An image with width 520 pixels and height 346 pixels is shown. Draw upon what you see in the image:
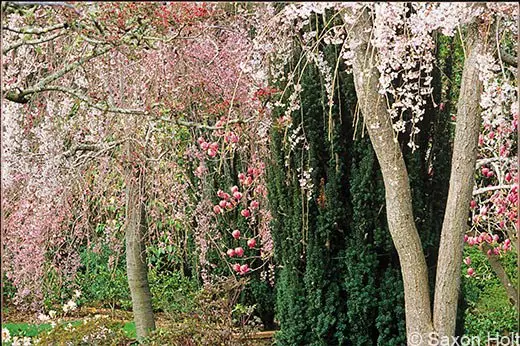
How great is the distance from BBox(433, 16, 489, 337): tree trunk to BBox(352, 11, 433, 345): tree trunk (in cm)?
8

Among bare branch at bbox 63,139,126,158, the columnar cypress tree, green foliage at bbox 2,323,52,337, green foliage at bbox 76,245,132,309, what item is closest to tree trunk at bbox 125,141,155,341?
bare branch at bbox 63,139,126,158

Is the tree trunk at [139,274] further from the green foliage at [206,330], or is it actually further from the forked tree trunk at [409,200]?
the forked tree trunk at [409,200]

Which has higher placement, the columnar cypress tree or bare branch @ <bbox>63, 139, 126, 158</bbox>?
bare branch @ <bbox>63, 139, 126, 158</bbox>

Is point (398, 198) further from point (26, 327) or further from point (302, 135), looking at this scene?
point (26, 327)

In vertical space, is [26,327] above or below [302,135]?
below

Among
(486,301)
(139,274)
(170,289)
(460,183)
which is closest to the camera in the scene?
(460,183)

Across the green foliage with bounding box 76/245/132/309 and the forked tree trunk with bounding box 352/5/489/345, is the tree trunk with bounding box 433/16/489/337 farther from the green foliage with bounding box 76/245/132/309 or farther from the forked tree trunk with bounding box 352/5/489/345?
the green foliage with bounding box 76/245/132/309

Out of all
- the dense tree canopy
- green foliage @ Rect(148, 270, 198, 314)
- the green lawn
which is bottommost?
the green lawn

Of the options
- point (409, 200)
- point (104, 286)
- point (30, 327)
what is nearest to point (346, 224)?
point (409, 200)

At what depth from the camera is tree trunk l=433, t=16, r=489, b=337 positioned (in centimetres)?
332

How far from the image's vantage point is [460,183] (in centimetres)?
339

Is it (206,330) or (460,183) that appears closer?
(460,183)

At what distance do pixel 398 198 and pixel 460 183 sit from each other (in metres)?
0.29

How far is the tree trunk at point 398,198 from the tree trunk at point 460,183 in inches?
3.2
